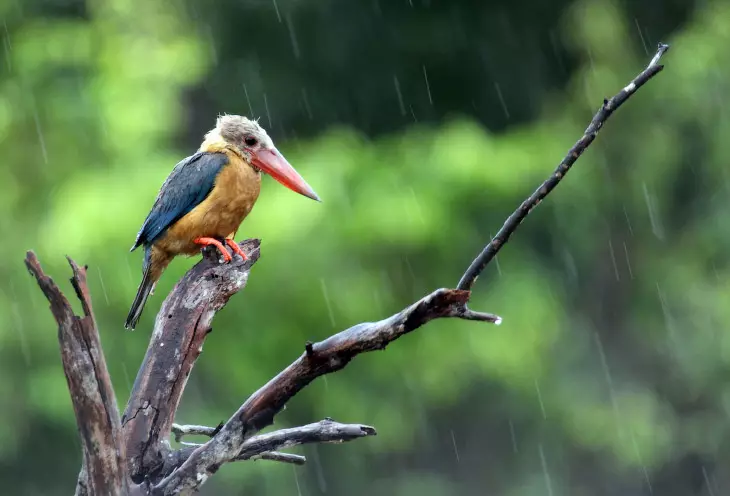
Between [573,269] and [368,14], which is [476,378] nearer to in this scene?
[573,269]

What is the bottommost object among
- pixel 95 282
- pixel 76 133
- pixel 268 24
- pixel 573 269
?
pixel 573 269

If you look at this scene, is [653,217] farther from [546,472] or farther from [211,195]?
[211,195]

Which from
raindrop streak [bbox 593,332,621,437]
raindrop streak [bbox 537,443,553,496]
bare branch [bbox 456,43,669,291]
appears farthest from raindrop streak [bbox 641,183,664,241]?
bare branch [bbox 456,43,669,291]

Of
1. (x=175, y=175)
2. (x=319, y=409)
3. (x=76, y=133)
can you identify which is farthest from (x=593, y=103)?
(x=175, y=175)

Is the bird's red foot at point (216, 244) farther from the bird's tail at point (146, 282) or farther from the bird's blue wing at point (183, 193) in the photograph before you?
the bird's tail at point (146, 282)

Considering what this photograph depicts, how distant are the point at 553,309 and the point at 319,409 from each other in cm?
231

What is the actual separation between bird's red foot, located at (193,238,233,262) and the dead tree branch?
21 centimetres

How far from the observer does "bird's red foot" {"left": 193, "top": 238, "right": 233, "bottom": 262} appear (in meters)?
3.59

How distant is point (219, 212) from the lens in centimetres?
398

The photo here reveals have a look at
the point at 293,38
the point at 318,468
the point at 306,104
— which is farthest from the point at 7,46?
the point at 318,468

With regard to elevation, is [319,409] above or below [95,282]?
below

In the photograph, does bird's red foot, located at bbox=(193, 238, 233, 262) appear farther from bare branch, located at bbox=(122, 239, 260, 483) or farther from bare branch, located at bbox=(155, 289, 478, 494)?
bare branch, located at bbox=(155, 289, 478, 494)

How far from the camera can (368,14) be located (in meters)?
11.2

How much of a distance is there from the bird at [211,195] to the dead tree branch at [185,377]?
62 centimetres
